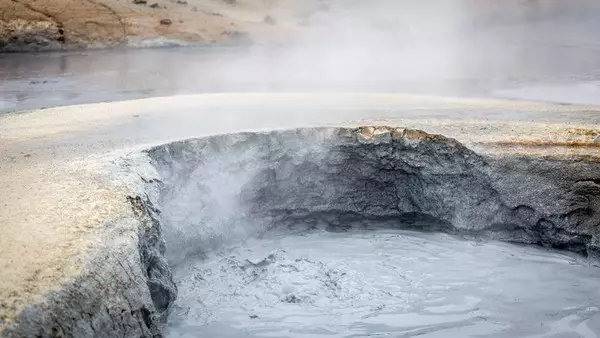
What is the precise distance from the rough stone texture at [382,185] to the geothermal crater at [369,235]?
1cm

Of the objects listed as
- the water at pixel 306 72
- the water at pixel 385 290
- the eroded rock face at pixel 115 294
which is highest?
the water at pixel 306 72

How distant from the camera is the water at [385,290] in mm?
4125

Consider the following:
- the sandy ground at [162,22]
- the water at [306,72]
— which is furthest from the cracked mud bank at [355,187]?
the sandy ground at [162,22]

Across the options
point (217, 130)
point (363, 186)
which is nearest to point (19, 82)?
point (217, 130)

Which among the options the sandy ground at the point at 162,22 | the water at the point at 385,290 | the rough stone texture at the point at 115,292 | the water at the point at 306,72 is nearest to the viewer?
the rough stone texture at the point at 115,292

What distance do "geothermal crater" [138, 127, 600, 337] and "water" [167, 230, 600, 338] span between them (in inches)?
0.5

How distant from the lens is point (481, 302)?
4.49 meters

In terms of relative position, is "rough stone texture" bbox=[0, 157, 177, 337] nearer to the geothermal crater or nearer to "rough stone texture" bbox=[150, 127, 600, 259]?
the geothermal crater

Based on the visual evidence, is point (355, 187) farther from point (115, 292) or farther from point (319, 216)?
point (115, 292)

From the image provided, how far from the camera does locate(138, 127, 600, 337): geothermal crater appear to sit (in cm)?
425

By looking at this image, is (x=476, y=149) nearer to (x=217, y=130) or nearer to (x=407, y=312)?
(x=407, y=312)

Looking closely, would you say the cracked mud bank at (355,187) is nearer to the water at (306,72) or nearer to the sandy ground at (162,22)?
the water at (306,72)

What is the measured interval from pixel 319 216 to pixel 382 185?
621 mm

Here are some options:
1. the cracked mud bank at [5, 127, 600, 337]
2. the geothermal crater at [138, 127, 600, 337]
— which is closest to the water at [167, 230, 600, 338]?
the geothermal crater at [138, 127, 600, 337]
